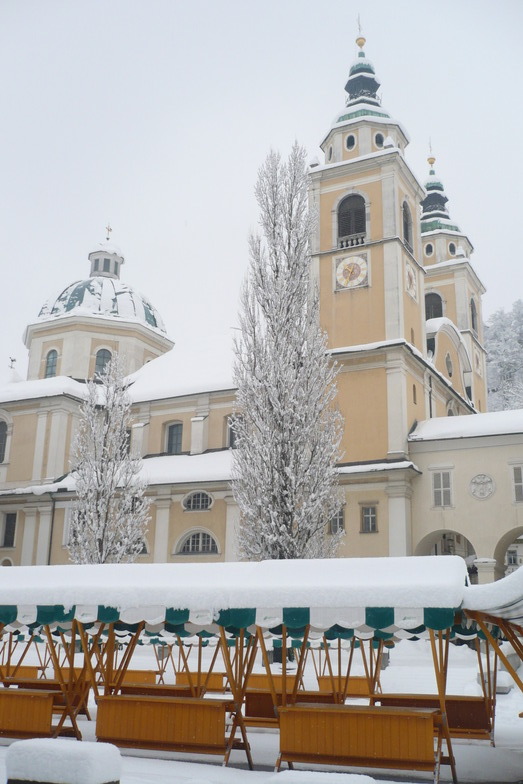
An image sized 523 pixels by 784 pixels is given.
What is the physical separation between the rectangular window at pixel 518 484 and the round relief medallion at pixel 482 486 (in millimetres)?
756

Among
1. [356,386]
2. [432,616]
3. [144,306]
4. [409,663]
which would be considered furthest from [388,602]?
[144,306]

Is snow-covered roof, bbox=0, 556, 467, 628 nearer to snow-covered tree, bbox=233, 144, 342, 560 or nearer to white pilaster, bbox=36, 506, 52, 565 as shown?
snow-covered tree, bbox=233, 144, 342, 560

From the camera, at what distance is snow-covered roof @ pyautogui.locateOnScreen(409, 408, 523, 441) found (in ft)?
93.9

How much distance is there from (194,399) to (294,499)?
597 inches

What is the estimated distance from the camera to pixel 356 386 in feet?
99.6

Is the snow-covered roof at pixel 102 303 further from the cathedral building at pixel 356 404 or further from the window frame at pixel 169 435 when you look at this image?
the window frame at pixel 169 435

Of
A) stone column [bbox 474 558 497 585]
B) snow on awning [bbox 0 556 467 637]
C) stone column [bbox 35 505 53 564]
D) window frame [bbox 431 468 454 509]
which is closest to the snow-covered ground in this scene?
snow on awning [bbox 0 556 467 637]

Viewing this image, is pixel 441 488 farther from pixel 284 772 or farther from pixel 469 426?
pixel 284 772

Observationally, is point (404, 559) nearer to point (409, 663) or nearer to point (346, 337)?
point (409, 663)

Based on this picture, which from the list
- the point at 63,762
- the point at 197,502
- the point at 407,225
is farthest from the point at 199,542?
the point at 63,762

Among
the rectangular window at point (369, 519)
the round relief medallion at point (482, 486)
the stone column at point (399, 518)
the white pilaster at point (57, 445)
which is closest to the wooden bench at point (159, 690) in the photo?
the stone column at point (399, 518)

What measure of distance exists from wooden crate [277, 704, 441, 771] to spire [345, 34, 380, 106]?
30932mm

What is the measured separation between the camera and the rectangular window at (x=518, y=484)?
27719 mm

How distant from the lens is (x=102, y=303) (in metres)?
43.5
